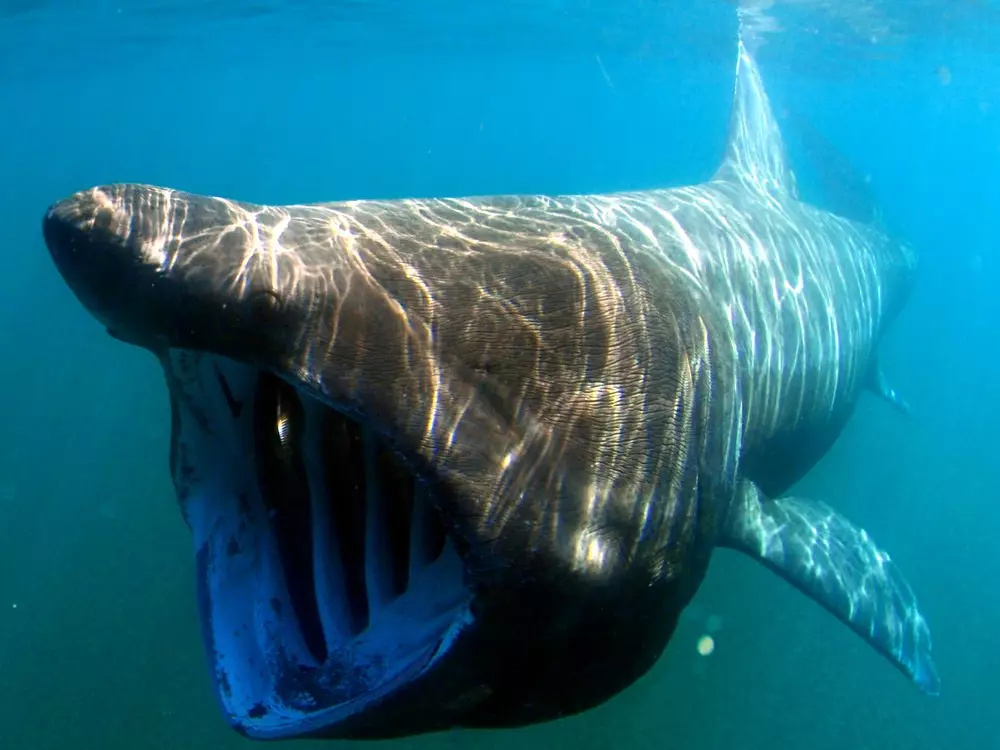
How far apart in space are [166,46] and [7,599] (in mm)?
37450

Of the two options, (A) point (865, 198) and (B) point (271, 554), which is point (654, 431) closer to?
(B) point (271, 554)

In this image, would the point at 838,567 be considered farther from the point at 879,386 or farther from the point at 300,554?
the point at 879,386

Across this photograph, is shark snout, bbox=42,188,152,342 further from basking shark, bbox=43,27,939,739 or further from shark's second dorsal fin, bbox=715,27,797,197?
shark's second dorsal fin, bbox=715,27,797,197

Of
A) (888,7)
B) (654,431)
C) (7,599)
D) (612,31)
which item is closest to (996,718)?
(654,431)

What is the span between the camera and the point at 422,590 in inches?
108

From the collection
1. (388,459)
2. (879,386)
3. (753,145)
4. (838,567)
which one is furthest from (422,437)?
(879,386)

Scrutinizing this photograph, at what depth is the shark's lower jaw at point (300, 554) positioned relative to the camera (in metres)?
2.54

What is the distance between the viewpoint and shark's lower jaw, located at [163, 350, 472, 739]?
2.54 m

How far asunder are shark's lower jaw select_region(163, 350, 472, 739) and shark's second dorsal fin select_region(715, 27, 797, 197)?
18.8ft

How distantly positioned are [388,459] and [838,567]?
3720 millimetres

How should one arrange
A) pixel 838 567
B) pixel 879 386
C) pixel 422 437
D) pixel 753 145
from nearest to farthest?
pixel 422 437 < pixel 838 567 < pixel 753 145 < pixel 879 386

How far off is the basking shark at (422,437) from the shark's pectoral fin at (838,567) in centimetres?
125

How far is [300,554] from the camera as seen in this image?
3104 mm

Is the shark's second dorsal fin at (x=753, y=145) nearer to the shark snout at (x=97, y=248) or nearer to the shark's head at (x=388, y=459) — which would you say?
the shark's head at (x=388, y=459)
